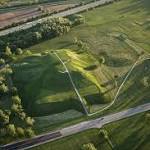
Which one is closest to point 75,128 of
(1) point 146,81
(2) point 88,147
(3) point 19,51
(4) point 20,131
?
(2) point 88,147

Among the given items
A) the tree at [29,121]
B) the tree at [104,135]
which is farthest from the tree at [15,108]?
the tree at [104,135]

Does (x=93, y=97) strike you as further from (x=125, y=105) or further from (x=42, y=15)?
(x=42, y=15)

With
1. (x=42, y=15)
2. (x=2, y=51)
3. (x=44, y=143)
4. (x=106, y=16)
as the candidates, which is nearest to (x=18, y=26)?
(x=42, y=15)

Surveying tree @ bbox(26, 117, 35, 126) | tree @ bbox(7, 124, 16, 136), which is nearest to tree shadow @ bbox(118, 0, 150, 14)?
tree @ bbox(26, 117, 35, 126)

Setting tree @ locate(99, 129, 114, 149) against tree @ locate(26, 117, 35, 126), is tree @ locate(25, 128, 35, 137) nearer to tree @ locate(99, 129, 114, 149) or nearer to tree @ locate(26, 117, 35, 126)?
tree @ locate(26, 117, 35, 126)

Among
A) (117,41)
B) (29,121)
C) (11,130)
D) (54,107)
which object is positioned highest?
(117,41)

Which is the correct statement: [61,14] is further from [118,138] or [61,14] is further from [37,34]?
[118,138]

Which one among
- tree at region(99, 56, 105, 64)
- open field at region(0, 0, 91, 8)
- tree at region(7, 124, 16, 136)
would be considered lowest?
tree at region(7, 124, 16, 136)
